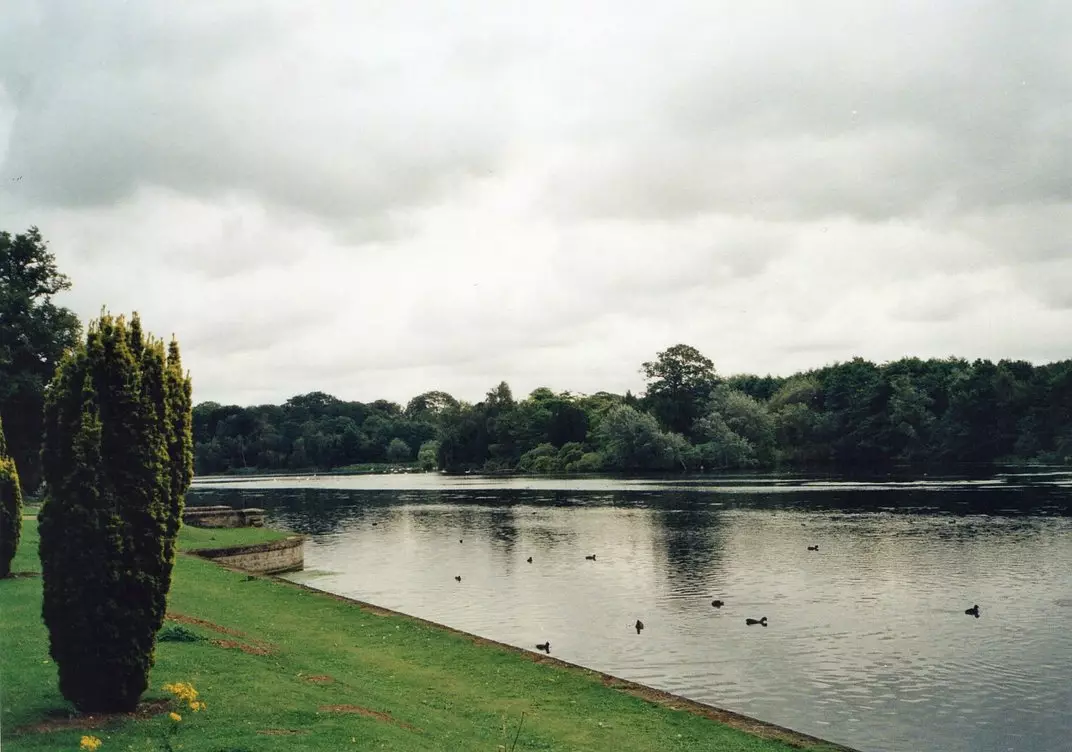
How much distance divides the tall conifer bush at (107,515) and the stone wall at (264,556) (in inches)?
1080

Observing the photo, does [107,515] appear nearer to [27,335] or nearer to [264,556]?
[264,556]

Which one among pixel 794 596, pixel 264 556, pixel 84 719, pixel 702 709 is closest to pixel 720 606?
pixel 794 596

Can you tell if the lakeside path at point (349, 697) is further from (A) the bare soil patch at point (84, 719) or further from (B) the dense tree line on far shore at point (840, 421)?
(B) the dense tree line on far shore at point (840, 421)

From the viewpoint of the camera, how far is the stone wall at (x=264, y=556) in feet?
133

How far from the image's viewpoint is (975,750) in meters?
17.9

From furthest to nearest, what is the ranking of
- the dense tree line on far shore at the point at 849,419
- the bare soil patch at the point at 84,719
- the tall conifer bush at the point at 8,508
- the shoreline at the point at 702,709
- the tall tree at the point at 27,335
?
the dense tree line on far shore at the point at 849,419 < the tall tree at the point at 27,335 < the tall conifer bush at the point at 8,508 < the shoreline at the point at 702,709 < the bare soil patch at the point at 84,719

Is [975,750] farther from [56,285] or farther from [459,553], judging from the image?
[56,285]

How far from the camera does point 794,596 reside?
3556 centimetres

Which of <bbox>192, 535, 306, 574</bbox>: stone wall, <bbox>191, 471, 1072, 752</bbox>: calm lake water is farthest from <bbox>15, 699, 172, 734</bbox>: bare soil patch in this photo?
<bbox>192, 535, 306, 574</bbox>: stone wall

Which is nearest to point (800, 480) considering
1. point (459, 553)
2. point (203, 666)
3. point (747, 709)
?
point (459, 553)

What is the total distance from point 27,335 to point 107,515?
53824mm

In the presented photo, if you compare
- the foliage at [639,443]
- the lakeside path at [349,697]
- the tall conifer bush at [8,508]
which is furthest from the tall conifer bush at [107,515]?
the foliage at [639,443]

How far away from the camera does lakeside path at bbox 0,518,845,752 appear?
13266 mm

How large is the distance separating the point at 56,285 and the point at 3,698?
56.6 metres
